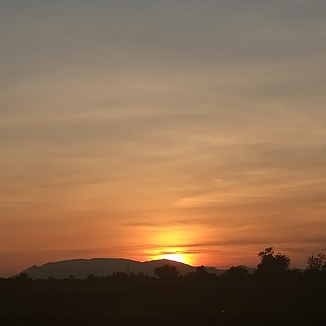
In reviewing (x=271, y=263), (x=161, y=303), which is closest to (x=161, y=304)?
(x=161, y=303)

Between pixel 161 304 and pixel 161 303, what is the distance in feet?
3.72

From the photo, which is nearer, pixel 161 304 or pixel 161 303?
pixel 161 304

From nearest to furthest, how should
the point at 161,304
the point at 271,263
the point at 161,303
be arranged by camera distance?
the point at 161,304, the point at 161,303, the point at 271,263

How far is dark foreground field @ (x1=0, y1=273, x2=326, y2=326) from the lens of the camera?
49781 mm

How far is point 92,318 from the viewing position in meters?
50.2

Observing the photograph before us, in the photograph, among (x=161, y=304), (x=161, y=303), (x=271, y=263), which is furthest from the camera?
Answer: (x=271, y=263)

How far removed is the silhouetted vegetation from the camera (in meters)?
49.9

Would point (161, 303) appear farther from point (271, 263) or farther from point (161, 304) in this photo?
point (271, 263)

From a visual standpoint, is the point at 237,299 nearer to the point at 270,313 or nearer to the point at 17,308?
the point at 270,313

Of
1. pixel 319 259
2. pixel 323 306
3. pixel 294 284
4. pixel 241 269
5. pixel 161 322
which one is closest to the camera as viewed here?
pixel 161 322

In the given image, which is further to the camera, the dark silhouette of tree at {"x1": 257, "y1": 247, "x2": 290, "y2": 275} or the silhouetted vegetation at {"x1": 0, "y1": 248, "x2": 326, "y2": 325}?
the dark silhouette of tree at {"x1": 257, "y1": 247, "x2": 290, "y2": 275}

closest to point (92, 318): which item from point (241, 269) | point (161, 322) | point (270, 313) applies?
point (161, 322)

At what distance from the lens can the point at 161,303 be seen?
2618 inches

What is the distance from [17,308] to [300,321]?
2326cm
